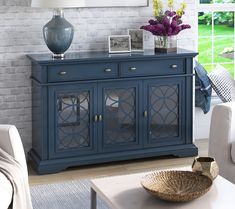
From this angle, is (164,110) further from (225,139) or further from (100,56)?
(225,139)

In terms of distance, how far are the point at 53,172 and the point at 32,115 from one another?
561 mm

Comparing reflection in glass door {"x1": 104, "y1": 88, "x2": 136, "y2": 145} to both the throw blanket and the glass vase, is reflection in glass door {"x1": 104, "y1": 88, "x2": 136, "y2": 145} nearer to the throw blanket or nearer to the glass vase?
the glass vase

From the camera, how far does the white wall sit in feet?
16.7

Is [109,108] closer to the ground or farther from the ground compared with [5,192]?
farther from the ground

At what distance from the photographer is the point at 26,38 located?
5145 millimetres

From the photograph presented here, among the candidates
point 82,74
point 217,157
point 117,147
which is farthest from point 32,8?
point 217,157

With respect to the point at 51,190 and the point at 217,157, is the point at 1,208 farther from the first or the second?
the point at 217,157

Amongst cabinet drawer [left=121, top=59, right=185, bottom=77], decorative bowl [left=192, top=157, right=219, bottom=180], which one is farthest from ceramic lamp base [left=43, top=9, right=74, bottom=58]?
decorative bowl [left=192, top=157, right=219, bottom=180]

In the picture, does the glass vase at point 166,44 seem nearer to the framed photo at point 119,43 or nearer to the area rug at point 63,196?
the framed photo at point 119,43

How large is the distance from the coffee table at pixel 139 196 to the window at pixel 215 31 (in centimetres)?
293

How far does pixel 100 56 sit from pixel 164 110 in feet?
2.39

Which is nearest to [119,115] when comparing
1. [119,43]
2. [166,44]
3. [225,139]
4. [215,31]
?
[119,43]

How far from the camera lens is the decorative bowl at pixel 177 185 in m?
3.08

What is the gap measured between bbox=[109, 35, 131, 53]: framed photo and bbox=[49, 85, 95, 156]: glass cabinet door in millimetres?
500
